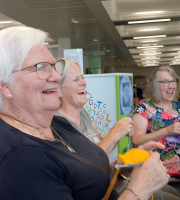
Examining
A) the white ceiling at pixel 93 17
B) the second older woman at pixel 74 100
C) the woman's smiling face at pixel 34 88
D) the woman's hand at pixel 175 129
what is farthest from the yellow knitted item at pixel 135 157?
the white ceiling at pixel 93 17

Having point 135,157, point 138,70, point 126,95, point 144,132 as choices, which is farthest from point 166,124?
point 138,70

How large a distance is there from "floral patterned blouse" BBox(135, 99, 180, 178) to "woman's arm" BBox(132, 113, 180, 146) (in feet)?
0.17

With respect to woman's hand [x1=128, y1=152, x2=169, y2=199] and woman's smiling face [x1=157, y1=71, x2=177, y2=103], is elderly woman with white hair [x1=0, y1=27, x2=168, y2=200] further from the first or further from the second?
woman's smiling face [x1=157, y1=71, x2=177, y2=103]

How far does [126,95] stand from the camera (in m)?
2.85

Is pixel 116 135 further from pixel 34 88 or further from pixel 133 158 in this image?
pixel 34 88

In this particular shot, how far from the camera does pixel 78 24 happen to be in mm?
8109

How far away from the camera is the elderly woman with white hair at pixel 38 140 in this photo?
749 millimetres

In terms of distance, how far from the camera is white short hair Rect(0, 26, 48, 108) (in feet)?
2.81

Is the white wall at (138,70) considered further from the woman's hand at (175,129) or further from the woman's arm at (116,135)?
the woman's arm at (116,135)

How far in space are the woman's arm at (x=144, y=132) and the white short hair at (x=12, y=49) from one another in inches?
58.5

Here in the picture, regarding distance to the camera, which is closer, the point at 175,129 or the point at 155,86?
the point at 175,129

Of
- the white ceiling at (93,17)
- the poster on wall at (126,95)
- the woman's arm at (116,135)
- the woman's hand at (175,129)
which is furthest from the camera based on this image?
the white ceiling at (93,17)

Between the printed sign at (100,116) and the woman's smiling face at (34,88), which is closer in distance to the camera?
the woman's smiling face at (34,88)

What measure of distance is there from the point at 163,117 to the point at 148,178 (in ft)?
4.77
